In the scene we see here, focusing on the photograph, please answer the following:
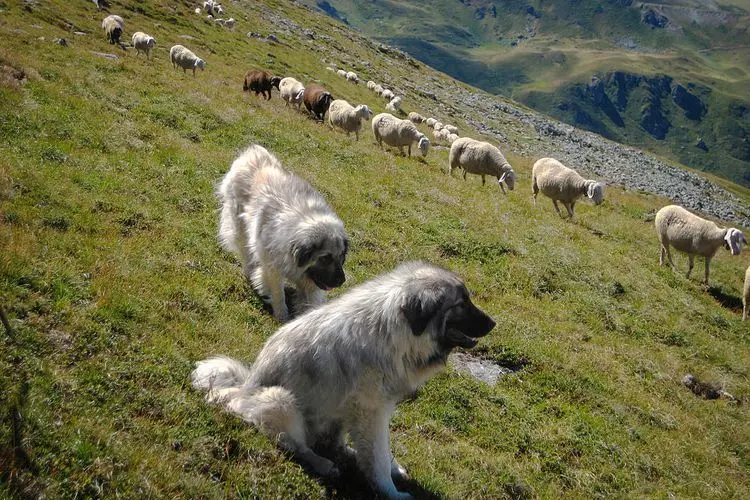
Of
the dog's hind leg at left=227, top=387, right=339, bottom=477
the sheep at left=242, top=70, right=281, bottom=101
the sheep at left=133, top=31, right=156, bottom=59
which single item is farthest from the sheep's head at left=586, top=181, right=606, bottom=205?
the sheep at left=133, top=31, right=156, bottom=59

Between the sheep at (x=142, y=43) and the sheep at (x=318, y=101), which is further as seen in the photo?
the sheep at (x=142, y=43)

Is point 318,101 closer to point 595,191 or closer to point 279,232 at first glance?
point 595,191

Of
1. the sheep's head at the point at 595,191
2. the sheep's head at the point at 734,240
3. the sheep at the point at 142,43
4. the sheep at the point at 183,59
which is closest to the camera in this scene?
the sheep's head at the point at 734,240

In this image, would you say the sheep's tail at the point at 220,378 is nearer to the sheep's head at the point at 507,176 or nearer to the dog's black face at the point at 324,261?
the dog's black face at the point at 324,261

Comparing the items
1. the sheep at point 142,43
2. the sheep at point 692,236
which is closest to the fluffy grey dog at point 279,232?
the sheep at point 692,236

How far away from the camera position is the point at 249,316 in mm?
9086

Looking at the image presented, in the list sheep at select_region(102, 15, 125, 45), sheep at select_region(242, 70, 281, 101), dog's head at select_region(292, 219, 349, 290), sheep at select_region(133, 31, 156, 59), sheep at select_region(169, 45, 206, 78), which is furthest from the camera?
Result: sheep at select_region(133, 31, 156, 59)

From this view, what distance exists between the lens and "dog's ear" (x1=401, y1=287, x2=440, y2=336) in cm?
557

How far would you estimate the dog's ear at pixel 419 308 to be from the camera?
5.57 m

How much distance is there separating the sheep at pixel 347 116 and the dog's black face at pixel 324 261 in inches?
826

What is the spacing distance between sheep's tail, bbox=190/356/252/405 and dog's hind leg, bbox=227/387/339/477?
400 millimetres

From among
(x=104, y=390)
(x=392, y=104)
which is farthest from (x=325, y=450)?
(x=392, y=104)

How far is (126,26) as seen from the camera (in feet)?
139

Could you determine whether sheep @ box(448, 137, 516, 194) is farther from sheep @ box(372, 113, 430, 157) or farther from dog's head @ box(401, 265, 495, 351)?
dog's head @ box(401, 265, 495, 351)
